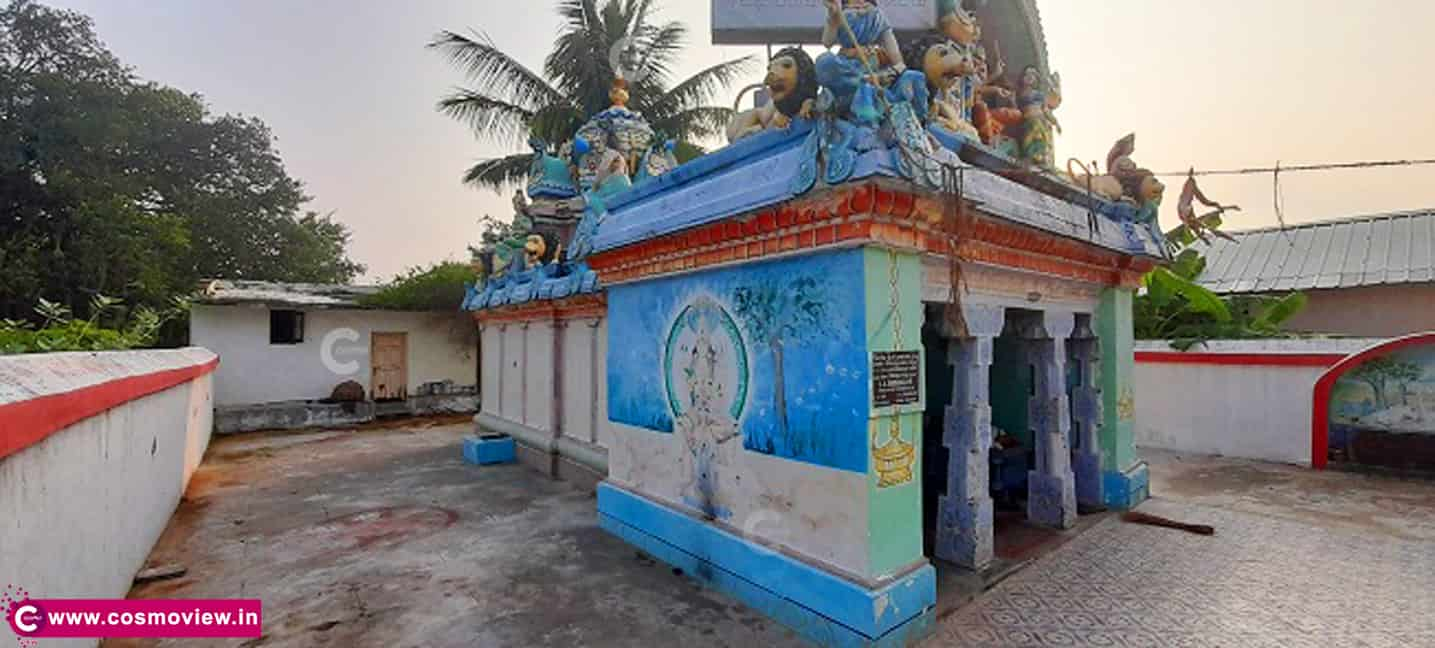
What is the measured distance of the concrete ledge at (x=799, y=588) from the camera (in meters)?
3.84

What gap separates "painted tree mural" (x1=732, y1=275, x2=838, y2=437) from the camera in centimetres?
418

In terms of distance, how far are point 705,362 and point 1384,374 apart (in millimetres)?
10448

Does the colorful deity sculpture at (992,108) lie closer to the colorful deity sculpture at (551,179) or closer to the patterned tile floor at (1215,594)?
the patterned tile floor at (1215,594)

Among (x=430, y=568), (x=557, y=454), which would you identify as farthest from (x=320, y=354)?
(x=430, y=568)

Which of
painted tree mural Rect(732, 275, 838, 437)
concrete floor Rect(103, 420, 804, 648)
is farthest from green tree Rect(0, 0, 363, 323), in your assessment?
painted tree mural Rect(732, 275, 838, 437)

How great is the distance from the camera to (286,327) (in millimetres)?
17000

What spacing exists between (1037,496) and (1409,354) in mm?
7119

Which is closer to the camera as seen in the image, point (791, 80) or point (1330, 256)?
point (791, 80)

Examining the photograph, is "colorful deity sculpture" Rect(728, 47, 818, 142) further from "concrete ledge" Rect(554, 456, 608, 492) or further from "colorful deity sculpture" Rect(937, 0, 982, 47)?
"concrete ledge" Rect(554, 456, 608, 492)

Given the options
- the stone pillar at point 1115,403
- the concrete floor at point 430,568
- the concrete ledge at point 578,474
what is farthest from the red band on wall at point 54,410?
the stone pillar at point 1115,403

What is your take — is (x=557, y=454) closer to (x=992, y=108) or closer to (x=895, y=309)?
(x=895, y=309)

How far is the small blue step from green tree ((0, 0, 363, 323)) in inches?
664

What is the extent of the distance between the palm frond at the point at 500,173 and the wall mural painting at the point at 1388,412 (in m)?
17.1

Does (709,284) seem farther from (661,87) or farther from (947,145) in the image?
(661,87)
